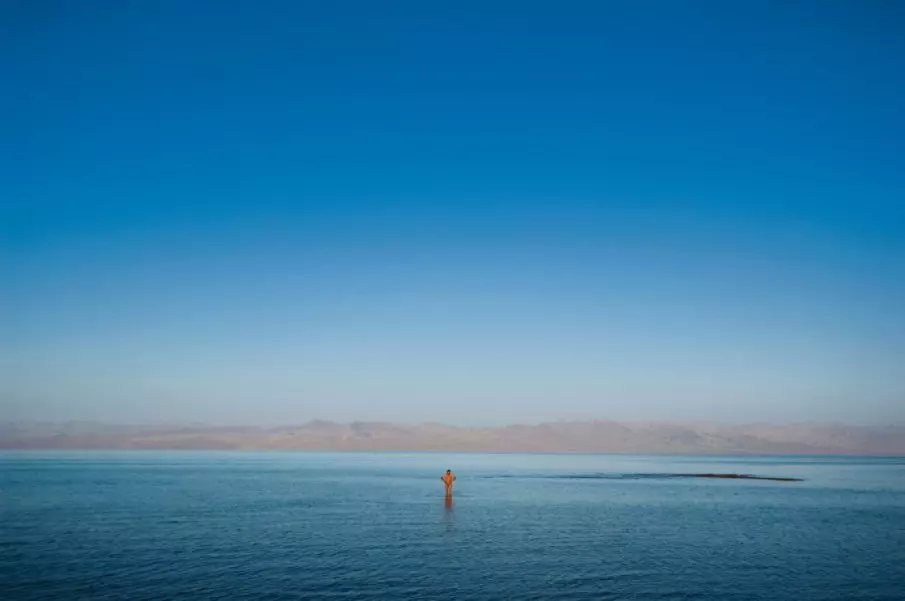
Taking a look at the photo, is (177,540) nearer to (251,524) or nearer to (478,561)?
(251,524)

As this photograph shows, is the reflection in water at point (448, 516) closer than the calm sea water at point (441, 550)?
No

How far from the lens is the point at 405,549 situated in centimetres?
4472

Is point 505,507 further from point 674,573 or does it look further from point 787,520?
point 674,573

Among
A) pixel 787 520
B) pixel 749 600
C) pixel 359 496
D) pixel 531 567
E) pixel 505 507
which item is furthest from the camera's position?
pixel 359 496

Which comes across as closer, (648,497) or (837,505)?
(837,505)

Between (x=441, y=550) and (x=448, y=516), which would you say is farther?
(x=448, y=516)

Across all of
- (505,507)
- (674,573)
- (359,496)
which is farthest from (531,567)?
(359,496)

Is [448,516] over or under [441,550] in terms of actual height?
under

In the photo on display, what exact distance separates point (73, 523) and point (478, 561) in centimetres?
3541

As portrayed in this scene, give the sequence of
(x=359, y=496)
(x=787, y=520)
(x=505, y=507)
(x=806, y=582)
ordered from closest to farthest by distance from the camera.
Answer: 1. (x=806, y=582)
2. (x=787, y=520)
3. (x=505, y=507)
4. (x=359, y=496)

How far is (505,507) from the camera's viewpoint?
2936 inches

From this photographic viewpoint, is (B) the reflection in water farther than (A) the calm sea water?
Yes

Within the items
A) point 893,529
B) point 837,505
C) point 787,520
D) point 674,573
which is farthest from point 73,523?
point 837,505

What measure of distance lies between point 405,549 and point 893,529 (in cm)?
4322
